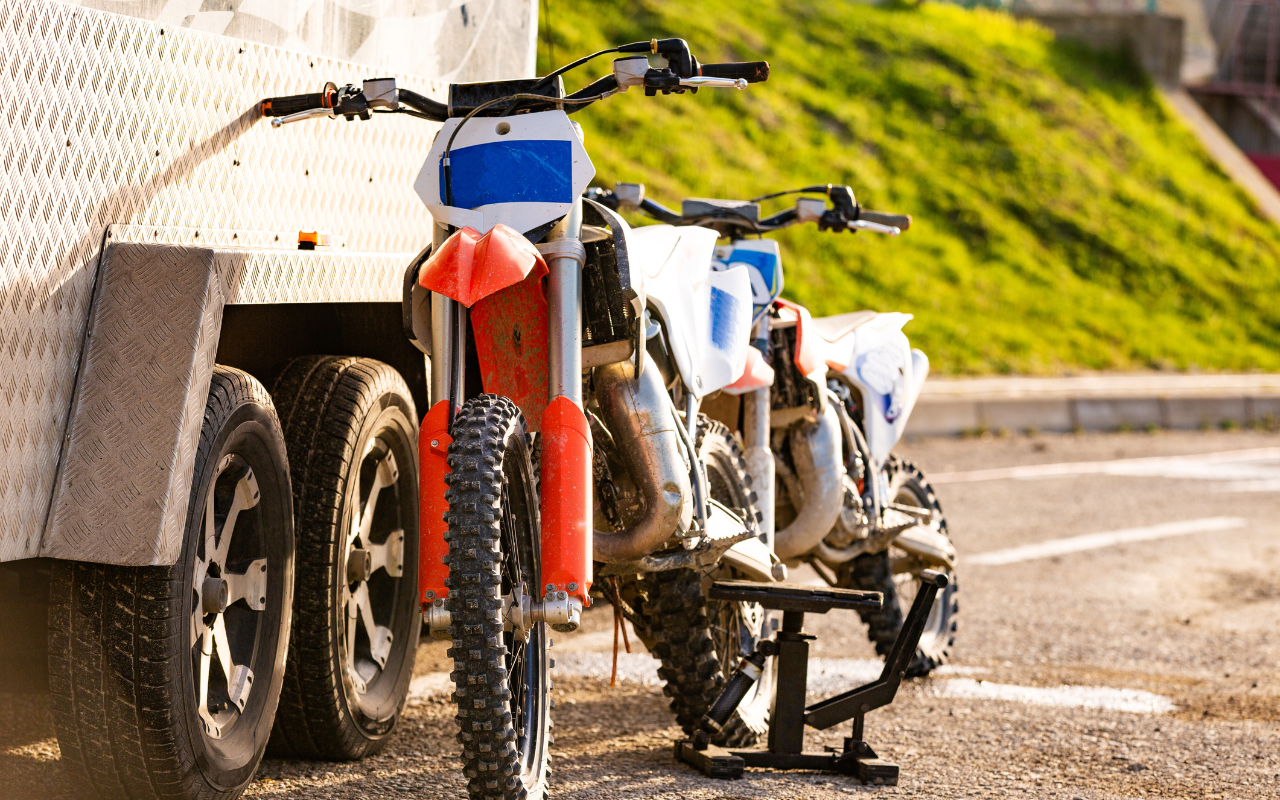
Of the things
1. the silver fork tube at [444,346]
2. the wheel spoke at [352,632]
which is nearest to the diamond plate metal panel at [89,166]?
the silver fork tube at [444,346]

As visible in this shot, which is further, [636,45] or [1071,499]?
[1071,499]

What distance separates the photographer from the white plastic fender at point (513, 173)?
3.56 m

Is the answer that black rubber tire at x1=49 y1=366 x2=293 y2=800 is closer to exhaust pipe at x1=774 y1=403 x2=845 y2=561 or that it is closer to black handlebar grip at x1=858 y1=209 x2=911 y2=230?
exhaust pipe at x1=774 y1=403 x2=845 y2=561

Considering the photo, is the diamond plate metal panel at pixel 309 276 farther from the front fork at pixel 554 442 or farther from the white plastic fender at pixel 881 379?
the white plastic fender at pixel 881 379

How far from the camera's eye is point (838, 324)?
18.9 feet

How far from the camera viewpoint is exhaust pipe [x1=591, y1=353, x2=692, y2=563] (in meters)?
3.94

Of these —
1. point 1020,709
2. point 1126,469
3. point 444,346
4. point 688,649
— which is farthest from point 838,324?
point 1126,469

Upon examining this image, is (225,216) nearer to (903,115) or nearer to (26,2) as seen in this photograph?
(26,2)

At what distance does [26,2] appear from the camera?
2.86 m

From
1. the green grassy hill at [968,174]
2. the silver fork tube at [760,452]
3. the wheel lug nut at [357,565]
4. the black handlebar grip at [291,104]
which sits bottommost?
the wheel lug nut at [357,565]

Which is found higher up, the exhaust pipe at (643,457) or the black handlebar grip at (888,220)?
the black handlebar grip at (888,220)

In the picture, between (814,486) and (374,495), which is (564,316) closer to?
(374,495)

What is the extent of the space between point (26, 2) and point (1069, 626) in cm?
496

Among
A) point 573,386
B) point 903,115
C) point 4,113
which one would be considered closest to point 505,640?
A: point 573,386
